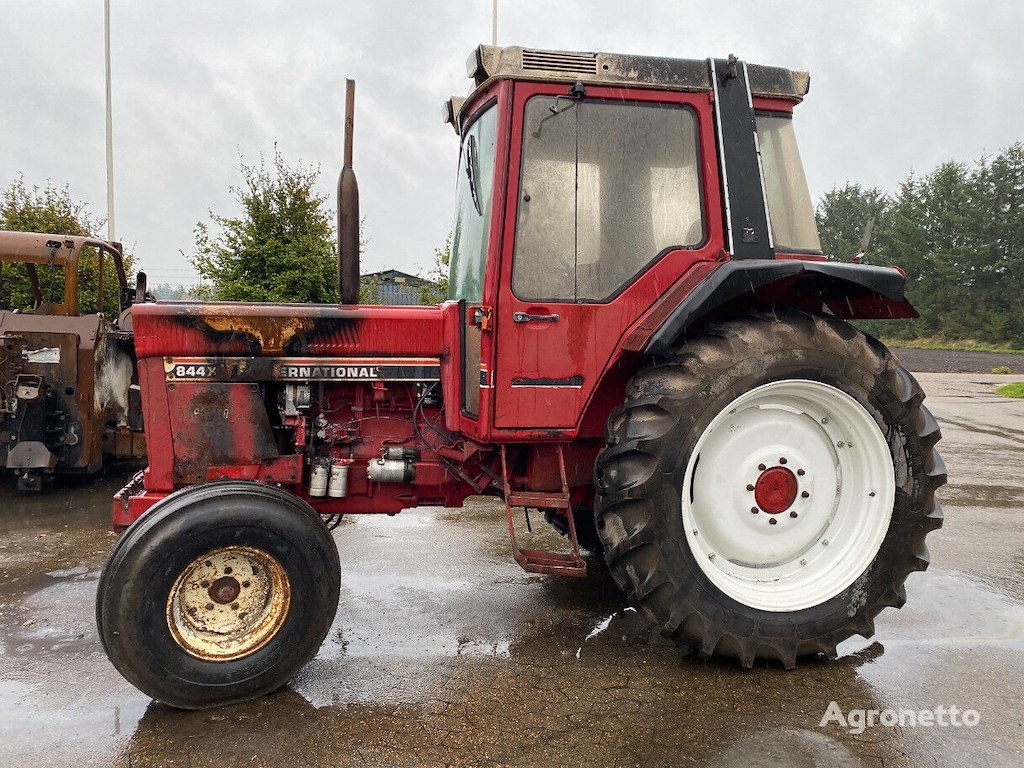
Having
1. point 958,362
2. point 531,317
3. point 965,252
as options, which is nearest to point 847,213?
point 965,252

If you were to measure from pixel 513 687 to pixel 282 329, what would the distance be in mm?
1902

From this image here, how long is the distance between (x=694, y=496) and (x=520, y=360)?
3.22 feet

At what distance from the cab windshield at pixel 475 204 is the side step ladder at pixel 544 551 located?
85cm

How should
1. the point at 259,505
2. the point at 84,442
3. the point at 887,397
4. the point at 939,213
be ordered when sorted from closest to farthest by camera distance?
the point at 259,505
the point at 887,397
the point at 84,442
the point at 939,213

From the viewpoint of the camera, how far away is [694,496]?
130 inches

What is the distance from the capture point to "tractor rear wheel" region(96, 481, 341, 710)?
2.80m

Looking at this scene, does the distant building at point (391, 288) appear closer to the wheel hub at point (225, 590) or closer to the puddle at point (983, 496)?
the puddle at point (983, 496)

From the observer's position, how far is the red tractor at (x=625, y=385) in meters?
3.02

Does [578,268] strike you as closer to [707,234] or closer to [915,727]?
[707,234]

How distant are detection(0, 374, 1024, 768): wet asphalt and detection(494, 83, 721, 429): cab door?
111 cm

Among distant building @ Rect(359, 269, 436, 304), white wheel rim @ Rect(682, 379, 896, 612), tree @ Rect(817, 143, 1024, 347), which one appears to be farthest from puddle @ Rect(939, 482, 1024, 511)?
tree @ Rect(817, 143, 1024, 347)

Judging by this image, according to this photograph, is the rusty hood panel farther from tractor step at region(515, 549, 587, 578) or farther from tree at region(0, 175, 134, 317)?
tree at region(0, 175, 134, 317)

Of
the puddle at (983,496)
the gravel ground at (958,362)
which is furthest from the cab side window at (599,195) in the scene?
the gravel ground at (958,362)

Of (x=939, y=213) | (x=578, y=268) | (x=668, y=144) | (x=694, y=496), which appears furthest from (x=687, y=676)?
(x=939, y=213)
